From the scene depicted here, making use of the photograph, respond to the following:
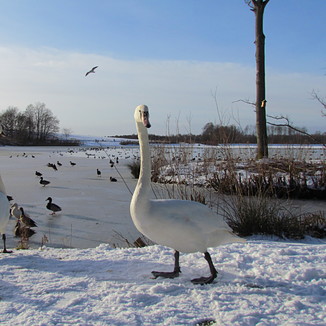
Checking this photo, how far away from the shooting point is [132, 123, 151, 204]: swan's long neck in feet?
8.02

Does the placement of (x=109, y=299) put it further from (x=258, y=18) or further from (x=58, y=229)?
(x=258, y=18)

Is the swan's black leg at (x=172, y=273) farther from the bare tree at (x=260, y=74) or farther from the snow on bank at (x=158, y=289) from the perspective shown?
the bare tree at (x=260, y=74)

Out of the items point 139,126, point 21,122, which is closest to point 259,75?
point 139,126

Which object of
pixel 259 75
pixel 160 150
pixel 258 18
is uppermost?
pixel 258 18

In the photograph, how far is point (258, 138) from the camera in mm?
10711

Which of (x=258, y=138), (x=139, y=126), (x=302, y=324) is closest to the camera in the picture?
(x=302, y=324)

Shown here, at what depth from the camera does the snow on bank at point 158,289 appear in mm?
1979

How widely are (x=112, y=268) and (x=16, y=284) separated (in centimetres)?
74

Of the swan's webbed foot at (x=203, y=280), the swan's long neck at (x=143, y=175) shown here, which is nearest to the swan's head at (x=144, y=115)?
the swan's long neck at (x=143, y=175)

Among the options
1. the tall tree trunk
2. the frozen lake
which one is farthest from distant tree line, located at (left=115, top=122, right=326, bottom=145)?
the tall tree trunk

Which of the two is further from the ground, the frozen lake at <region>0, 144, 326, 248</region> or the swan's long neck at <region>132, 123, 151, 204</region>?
the swan's long neck at <region>132, 123, 151, 204</region>

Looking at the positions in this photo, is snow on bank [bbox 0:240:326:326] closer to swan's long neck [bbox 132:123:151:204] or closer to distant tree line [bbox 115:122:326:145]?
swan's long neck [bbox 132:123:151:204]

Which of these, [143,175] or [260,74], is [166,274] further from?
[260,74]

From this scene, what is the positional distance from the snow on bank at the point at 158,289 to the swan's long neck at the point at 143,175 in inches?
25.5
